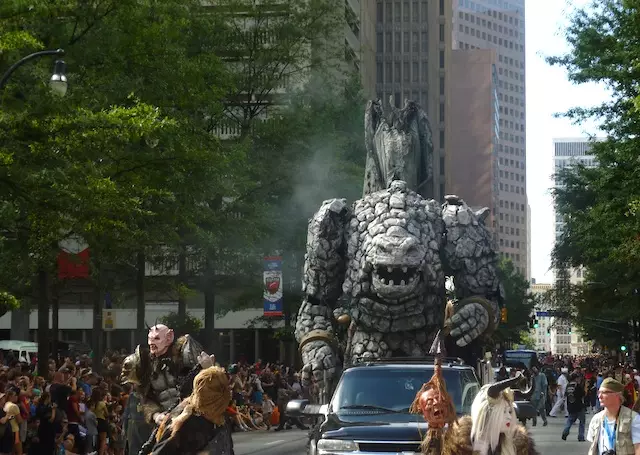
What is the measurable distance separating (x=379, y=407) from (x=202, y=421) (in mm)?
5646

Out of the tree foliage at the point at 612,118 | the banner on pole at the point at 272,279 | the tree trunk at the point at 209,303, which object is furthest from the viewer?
the tree trunk at the point at 209,303

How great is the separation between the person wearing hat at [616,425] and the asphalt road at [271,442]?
12.0m

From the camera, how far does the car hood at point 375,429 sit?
12.1m

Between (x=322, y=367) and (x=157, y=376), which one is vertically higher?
(x=157, y=376)

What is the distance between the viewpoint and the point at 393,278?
16531 millimetres

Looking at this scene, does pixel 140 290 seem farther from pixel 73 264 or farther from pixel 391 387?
pixel 391 387

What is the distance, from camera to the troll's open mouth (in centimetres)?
1644

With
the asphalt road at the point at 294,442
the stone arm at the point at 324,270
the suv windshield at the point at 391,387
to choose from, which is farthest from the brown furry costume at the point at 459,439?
the asphalt road at the point at 294,442

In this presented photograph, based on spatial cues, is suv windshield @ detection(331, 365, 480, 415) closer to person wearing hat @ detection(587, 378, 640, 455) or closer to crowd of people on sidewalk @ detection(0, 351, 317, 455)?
crowd of people on sidewalk @ detection(0, 351, 317, 455)

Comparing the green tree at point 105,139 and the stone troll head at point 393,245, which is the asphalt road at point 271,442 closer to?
the green tree at point 105,139

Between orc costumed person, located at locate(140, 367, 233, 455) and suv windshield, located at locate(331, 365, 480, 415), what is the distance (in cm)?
555

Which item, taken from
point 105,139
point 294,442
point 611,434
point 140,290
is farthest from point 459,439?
point 140,290

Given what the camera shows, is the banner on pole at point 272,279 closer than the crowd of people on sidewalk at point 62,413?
No

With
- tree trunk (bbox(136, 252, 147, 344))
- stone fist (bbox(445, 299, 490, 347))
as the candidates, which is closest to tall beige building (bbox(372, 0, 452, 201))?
tree trunk (bbox(136, 252, 147, 344))
